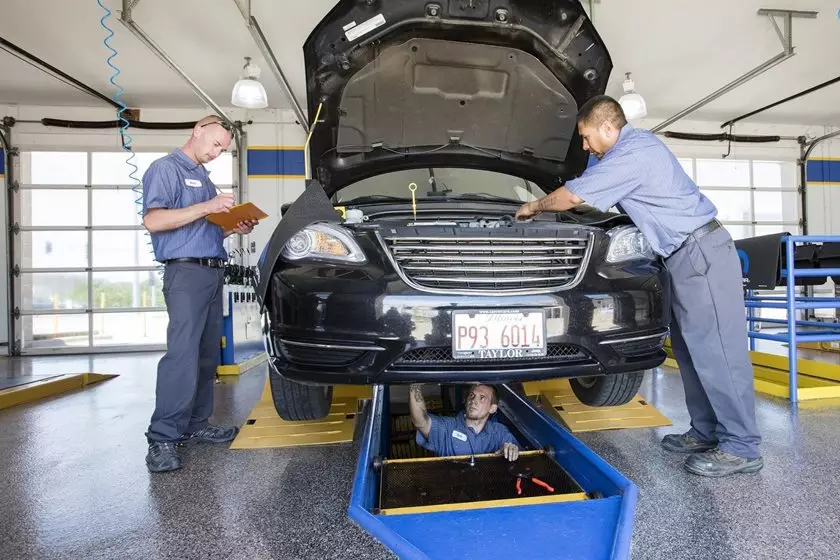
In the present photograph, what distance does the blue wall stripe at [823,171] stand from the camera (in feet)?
31.5

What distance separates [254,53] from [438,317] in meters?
6.10

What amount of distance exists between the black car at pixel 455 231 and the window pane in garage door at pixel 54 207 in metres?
6.86

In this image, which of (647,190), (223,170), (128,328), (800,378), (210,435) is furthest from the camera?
(223,170)

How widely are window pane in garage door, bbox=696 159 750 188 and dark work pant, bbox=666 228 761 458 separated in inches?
337

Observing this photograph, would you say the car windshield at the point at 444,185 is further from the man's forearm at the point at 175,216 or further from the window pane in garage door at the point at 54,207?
the window pane in garage door at the point at 54,207

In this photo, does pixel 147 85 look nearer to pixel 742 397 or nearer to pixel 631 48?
pixel 631 48

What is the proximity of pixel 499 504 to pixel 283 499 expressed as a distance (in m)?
0.78

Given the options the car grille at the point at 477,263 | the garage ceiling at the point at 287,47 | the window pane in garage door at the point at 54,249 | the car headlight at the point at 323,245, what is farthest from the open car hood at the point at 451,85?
the window pane in garage door at the point at 54,249

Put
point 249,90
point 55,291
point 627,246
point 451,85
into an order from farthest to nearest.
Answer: point 55,291 → point 249,90 → point 451,85 → point 627,246

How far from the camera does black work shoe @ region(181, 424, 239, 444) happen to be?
7.90 ft

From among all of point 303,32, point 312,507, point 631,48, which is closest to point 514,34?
point 312,507

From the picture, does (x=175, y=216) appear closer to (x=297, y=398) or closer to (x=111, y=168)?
(x=297, y=398)

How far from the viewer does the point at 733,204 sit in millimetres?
9430

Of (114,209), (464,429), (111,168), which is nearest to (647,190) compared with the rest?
(464,429)
